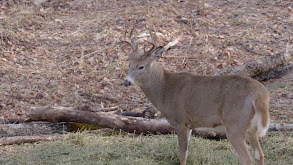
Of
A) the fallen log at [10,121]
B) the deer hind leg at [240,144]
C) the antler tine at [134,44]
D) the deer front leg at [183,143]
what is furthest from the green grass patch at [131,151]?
the antler tine at [134,44]

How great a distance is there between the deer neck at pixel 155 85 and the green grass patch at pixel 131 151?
0.69m

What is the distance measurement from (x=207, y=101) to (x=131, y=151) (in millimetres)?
1408

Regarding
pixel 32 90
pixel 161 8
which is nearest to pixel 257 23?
pixel 161 8

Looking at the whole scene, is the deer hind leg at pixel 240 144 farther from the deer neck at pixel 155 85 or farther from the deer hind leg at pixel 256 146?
the deer neck at pixel 155 85

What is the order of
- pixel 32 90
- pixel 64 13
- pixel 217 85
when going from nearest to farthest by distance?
pixel 217 85, pixel 32 90, pixel 64 13

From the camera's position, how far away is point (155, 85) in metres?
7.32

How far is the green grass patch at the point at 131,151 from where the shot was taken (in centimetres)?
686

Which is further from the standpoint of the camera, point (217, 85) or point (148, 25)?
point (148, 25)

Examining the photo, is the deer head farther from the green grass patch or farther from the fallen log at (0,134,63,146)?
the fallen log at (0,134,63,146)

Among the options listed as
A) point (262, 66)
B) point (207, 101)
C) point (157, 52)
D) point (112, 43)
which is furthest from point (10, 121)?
point (262, 66)

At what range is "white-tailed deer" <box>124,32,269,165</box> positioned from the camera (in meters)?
6.13

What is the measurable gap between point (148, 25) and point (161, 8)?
4.61 ft

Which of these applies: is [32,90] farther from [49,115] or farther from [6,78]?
[49,115]

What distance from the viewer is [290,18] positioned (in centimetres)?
1443
